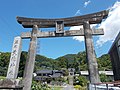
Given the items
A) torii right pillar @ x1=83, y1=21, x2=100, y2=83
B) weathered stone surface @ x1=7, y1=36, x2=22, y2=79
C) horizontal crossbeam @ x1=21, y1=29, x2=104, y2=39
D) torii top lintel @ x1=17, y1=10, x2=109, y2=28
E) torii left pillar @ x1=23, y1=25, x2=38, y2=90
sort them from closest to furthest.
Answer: torii right pillar @ x1=83, y1=21, x2=100, y2=83 < torii left pillar @ x1=23, y1=25, x2=38, y2=90 < weathered stone surface @ x1=7, y1=36, x2=22, y2=79 < horizontal crossbeam @ x1=21, y1=29, x2=104, y2=39 < torii top lintel @ x1=17, y1=10, x2=109, y2=28

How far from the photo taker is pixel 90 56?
30.8 feet

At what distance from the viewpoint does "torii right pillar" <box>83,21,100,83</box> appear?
28.8 feet

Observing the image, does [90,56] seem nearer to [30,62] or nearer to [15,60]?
[30,62]

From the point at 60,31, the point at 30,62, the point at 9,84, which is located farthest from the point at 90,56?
the point at 9,84

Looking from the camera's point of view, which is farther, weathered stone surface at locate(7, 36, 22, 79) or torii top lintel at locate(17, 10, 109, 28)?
torii top lintel at locate(17, 10, 109, 28)

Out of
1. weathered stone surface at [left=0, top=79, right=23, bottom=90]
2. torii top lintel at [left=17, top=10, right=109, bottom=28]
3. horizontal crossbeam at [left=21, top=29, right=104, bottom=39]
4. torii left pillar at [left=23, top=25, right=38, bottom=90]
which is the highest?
torii top lintel at [left=17, top=10, right=109, bottom=28]

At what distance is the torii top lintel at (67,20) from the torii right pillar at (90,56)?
0.46m

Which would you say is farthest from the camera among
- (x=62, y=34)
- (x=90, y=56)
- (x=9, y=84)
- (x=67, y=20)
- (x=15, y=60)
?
(x=67, y=20)

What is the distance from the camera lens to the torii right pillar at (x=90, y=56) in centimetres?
877

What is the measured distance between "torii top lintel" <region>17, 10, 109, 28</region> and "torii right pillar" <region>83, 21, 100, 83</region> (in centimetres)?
46

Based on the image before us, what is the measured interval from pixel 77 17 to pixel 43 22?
8.69 ft

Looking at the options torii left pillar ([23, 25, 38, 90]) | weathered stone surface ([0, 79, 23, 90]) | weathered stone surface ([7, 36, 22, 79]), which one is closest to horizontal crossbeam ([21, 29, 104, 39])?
torii left pillar ([23, 25, 38, 90])

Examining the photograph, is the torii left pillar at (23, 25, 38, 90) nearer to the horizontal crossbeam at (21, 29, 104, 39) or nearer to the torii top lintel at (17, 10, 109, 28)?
the horizontal crossbeam at (21, 29, 104, 39)

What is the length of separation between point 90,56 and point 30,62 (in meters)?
4.05
